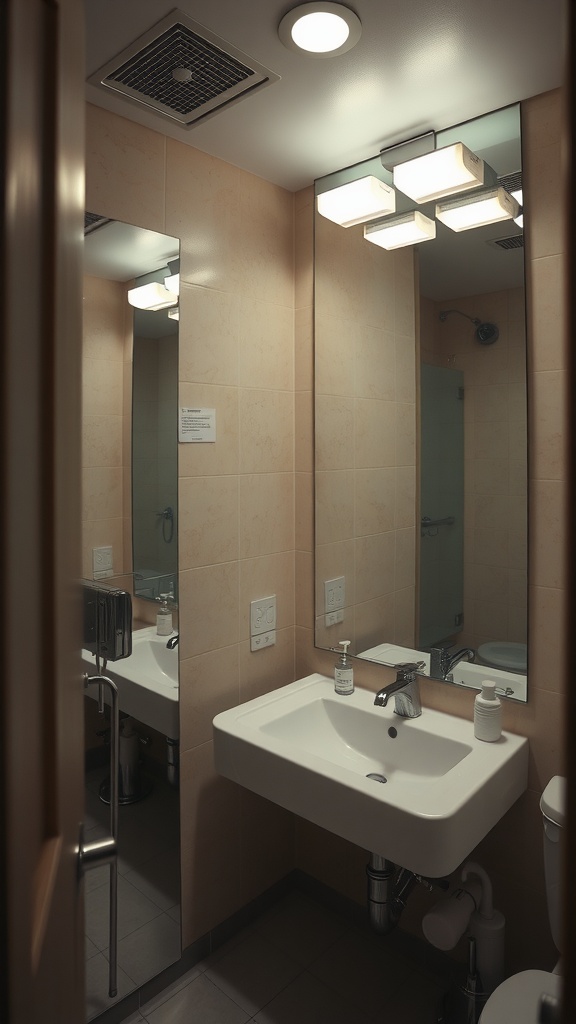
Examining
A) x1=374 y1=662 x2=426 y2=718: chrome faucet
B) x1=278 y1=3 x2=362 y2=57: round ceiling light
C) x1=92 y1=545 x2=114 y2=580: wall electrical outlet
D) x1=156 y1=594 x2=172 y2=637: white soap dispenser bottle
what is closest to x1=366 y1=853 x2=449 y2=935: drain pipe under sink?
x1=374 y1=662 x2=426 y2=718: chrome faucet

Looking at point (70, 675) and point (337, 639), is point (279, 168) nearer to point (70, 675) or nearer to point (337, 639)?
point (337, 639)

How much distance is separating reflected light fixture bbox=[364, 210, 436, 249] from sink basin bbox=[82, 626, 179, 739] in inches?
54.4

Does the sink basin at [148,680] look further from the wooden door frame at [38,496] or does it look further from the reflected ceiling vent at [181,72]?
the reflected ceiling vent at [181,72]

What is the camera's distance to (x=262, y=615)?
2.12 metres

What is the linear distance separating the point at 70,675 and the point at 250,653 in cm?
149

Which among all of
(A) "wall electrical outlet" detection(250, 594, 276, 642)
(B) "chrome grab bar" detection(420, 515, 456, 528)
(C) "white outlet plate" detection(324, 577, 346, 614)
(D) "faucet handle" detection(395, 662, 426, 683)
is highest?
(B) "chrome grab bar" detection(420, 515, 456, 528)

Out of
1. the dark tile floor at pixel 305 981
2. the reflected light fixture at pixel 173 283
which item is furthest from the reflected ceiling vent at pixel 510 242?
the dark tile floor at pixel 305 981

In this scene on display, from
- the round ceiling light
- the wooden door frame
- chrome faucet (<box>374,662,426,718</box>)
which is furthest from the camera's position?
chrome faucet (<box>374,662,426,718</box>)

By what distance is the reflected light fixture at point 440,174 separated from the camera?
1.65 metres

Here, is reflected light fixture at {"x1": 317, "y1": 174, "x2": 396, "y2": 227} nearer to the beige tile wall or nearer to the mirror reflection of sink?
the beige tile wall

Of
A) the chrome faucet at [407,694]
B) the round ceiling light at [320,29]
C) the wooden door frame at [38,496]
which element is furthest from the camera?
the chrome faucet at [407,694]

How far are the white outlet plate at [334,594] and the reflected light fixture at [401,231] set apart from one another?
1.10m

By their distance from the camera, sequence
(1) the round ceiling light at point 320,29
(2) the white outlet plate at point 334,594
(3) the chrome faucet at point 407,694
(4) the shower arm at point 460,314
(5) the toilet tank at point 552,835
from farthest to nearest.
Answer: (2) the white outlet plate at point 334,594
(3) the chrome faucet at point 407,694
(4) the shower arm at point 460,314
(5) the toilet tank at point 552,835
(1) the round ceiling light at point 320,29

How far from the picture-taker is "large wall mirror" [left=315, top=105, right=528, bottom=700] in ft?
5.44
